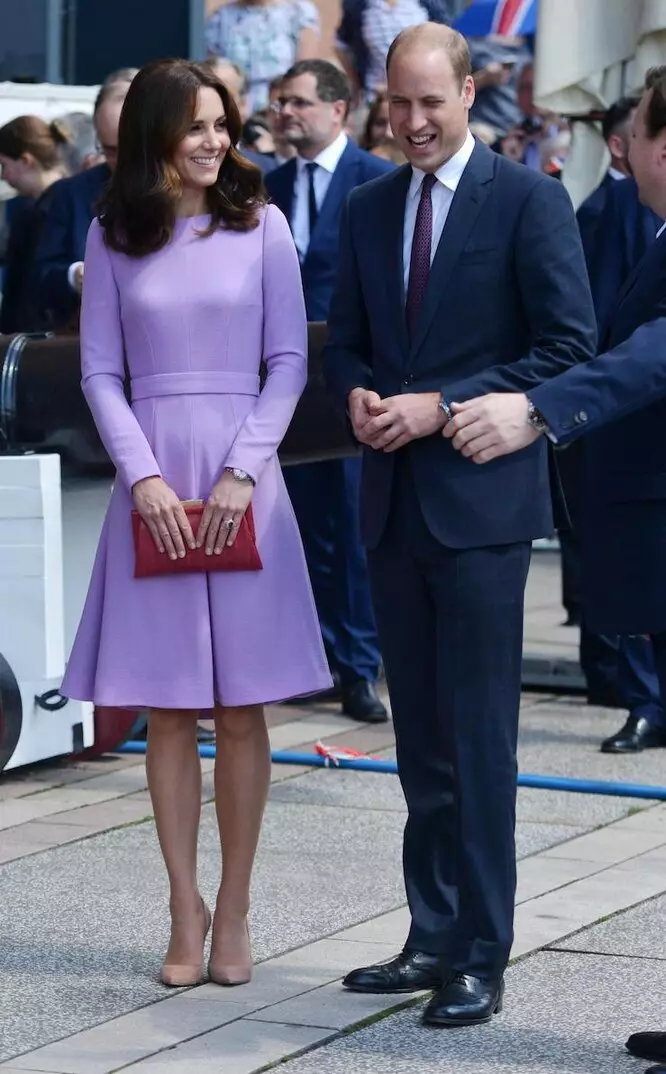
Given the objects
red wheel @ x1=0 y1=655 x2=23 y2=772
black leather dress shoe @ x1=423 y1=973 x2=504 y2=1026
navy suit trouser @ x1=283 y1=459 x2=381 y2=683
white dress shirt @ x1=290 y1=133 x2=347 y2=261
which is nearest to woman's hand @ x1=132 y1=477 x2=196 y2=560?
black leather dress shoe @ x1=423 y1=973 x2=504 y2=1026

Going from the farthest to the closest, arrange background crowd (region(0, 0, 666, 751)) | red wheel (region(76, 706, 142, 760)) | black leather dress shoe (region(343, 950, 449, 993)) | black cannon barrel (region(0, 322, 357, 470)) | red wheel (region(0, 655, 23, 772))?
background crowd (region(0, 0, 666, 751)), red wheel (region(76, 706, 142, 760)), black cannon barrel (region(0, 322, 357, 470)), red wheel (region(0, 655, 23, 772)), black leather dress shoe (region(343, 950, 449, 993))

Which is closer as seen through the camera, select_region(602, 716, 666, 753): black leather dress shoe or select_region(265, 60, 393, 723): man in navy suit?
select_region(602, 716, 666, 753): black leather dress shoe

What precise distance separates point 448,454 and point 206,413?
1.97 ft

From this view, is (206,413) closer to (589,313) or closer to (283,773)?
(589,313)

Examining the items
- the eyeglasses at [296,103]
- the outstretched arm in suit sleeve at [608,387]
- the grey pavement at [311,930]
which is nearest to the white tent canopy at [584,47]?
the eyeglasses at [296,103]

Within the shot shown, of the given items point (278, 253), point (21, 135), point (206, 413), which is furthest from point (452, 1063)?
point (21, 135)

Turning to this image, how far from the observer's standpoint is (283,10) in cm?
1228

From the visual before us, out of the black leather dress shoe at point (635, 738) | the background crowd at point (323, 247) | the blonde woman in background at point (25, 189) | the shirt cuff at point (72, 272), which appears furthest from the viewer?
the blonde woman in background at point (25, 189)

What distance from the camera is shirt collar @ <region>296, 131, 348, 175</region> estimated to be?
803cm

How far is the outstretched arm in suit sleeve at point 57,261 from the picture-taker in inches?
313

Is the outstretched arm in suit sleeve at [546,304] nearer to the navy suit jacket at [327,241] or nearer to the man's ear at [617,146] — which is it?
the man's ear at [617,146]

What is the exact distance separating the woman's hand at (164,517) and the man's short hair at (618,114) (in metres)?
3.58

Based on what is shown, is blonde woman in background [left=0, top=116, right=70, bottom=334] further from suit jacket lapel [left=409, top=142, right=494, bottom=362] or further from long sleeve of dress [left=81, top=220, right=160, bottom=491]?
suit jacket lapel [left=409, top=142, right=494, bottom=362]

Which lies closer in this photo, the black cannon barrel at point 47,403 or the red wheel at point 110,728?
the black cannon barrel at point 47,403
